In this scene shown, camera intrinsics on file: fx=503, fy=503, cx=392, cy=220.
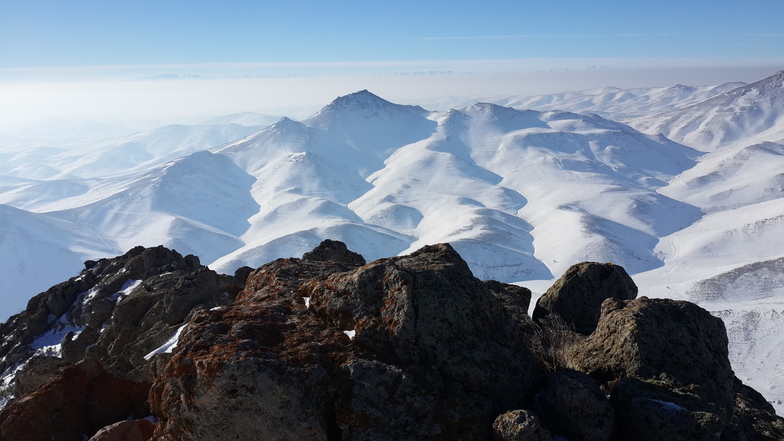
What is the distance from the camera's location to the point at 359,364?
7.00 m

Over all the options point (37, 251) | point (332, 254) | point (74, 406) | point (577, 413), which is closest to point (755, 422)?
point (577, 413)

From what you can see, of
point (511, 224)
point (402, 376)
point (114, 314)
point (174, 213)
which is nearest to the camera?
point (402, 376)

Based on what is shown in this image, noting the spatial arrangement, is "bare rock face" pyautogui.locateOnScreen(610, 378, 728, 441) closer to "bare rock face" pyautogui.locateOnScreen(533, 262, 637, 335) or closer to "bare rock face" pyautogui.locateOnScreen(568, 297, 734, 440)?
"bare rock face" pyautogui.locateOnScreen(568, 297, 734, 440)

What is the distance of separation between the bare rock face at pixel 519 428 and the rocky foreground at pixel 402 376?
0.02 meters

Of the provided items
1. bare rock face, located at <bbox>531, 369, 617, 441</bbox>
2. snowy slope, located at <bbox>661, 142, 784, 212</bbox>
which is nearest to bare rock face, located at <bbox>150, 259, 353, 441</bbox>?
bare rock face, located at <bbox>531, 369, 617, 441</bbox>

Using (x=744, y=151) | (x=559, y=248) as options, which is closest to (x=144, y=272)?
(x=559, y=248)

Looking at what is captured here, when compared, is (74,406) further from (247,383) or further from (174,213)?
(174,213)

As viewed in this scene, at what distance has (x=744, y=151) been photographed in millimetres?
183750

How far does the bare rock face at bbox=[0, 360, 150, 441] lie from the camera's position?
9.53 meters

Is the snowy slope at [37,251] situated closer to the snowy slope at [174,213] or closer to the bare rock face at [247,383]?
the snowy slope at [174,213]

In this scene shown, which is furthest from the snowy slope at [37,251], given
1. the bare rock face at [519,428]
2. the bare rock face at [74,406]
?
the bare rock face at [519,428]

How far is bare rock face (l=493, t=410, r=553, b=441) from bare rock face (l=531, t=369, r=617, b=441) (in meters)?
0.43

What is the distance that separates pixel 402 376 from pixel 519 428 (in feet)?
5.41

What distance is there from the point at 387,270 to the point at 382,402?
82.7 inches
